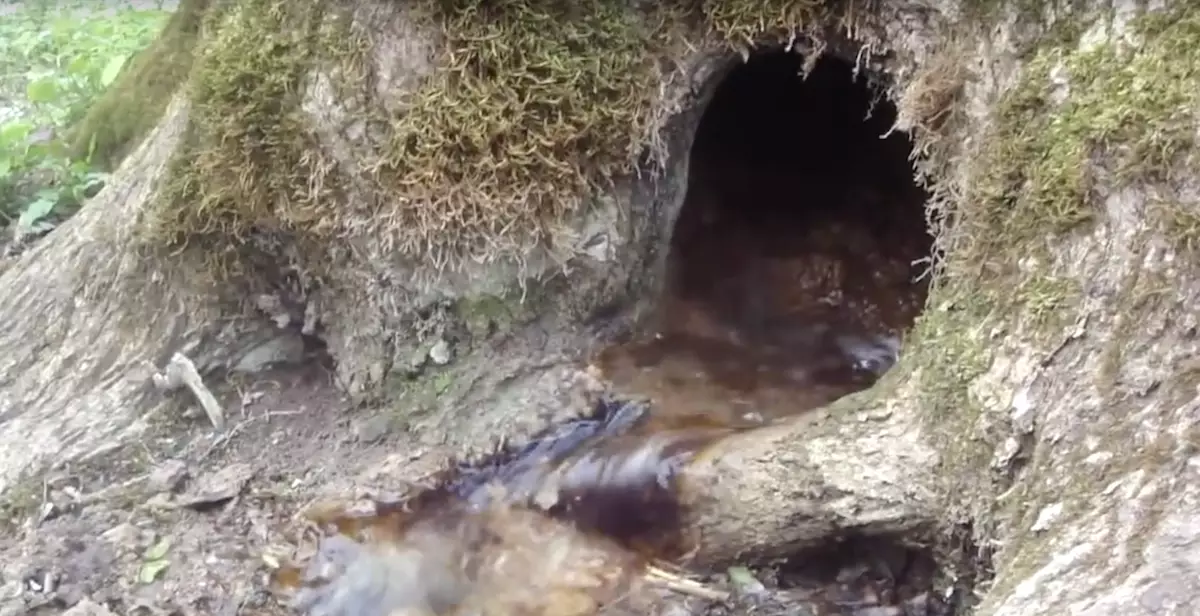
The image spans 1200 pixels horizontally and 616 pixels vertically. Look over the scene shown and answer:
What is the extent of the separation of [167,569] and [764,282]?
6.76 ft

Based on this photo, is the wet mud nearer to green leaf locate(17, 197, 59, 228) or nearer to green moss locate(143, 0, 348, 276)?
green moss locate(143, 0, 348, 276)

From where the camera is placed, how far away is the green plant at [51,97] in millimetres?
4375

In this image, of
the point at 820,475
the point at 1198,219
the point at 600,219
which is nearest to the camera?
the point at 1198,219

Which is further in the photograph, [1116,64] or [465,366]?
[465,366]

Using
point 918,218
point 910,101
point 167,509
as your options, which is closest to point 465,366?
point 167,509

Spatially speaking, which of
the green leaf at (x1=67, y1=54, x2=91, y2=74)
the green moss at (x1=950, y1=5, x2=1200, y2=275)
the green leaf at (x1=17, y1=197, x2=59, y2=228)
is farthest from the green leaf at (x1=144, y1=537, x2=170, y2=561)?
the green leaf at (x1=67, y1=54, x2=91, y2=74)

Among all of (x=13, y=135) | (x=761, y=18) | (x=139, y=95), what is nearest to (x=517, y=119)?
(x=761, y=18)

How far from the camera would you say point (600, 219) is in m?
2.90

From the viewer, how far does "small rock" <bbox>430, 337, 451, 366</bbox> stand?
120 inches

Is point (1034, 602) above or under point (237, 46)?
under

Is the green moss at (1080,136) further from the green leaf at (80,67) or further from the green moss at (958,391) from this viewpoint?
the green leaf at (80,67)

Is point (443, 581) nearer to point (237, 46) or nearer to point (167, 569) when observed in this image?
point (167, 569)

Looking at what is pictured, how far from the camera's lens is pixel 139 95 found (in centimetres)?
425

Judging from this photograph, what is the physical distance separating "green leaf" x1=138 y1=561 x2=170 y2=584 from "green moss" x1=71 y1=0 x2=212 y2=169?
1.93 m
